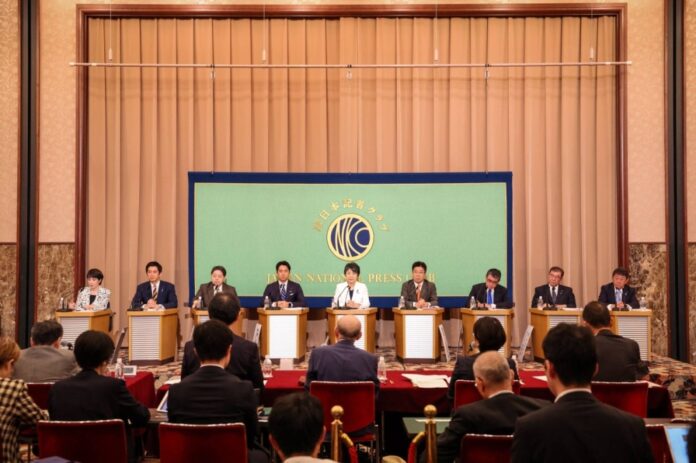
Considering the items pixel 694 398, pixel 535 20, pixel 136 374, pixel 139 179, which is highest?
pixel 535 20

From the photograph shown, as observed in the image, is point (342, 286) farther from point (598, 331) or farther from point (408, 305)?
point (598, 331)

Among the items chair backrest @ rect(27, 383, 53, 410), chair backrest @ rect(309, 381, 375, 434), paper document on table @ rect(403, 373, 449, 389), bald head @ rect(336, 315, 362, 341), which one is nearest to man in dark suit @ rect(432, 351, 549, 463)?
chair backrest @ rect(309, 381, 375, 434)

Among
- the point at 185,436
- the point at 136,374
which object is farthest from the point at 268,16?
the point at 185,436

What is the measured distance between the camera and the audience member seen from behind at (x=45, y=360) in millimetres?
4539

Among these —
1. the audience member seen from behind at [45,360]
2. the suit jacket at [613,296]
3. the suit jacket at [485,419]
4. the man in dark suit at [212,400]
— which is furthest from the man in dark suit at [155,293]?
the suit jacket at [485,419]

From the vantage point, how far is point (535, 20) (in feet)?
33.4

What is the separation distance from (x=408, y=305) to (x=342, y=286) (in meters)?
0.84

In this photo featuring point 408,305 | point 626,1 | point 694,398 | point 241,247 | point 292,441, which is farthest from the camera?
point 626,1

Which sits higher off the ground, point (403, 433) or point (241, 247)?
point (241, 247)

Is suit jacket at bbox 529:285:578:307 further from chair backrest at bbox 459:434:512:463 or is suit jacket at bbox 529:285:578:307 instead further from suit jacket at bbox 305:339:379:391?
chair backrest at bbox 459:434:512:463

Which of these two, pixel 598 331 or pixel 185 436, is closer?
pixel 185 436

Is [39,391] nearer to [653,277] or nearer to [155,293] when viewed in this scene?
[155,293]

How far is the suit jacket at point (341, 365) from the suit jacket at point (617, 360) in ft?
4.55

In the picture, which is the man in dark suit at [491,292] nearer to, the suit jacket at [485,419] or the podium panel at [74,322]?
the podium panel at [74,322]
